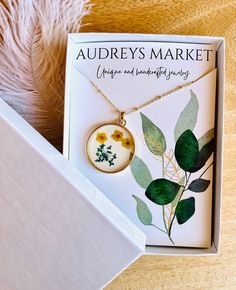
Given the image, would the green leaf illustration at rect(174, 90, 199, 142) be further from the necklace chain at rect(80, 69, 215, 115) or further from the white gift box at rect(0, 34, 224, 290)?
the white gift box at rect(0, 34, 224, 290)

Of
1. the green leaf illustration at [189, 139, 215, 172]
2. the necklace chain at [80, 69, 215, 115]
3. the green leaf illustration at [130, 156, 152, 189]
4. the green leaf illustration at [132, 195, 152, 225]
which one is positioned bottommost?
the green leaf illustration at [132, 195, 152, 225]

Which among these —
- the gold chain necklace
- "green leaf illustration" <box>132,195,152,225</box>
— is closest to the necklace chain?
the gold chain necklace

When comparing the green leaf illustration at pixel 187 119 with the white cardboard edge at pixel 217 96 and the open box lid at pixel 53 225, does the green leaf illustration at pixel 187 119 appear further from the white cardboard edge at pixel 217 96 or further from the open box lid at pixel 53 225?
the open box lid at pixel 53 225

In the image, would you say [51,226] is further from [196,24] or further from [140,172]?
[196,24]

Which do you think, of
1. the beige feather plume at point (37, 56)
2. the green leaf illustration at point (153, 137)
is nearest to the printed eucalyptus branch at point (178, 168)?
the green leaf illustration at point (153, 137)

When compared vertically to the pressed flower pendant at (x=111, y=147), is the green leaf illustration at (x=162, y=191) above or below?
below
